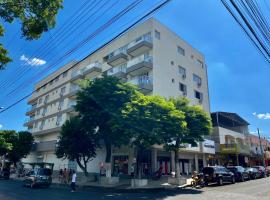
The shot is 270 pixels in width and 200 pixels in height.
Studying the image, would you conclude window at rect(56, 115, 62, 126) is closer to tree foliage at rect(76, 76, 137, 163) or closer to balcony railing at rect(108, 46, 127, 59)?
balcony railing at rect(108, 46, 127, 59)

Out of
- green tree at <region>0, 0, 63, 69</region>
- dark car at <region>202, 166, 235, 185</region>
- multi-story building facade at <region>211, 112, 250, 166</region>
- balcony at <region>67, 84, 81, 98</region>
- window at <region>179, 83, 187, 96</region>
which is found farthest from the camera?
balcony at <region>67, 84, 81, 98</region>

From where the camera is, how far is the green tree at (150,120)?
21234 millimetres

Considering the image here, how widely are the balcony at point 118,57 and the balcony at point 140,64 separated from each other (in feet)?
8.72

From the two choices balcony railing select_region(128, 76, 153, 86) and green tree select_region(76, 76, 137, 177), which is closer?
green tree select_region(76, 76, 137, 177)

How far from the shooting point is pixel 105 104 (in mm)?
23859

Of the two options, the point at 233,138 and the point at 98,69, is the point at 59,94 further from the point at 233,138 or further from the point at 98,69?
the point at 233,138

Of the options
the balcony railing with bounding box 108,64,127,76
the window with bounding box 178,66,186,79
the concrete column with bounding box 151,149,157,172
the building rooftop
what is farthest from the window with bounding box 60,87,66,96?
the building rooftop

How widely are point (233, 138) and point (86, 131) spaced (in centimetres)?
2866

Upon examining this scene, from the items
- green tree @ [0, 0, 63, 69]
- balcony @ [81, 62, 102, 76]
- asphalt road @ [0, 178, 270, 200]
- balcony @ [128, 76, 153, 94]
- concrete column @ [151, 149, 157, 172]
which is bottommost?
asphalt road @ [0, 178, 270, 200]

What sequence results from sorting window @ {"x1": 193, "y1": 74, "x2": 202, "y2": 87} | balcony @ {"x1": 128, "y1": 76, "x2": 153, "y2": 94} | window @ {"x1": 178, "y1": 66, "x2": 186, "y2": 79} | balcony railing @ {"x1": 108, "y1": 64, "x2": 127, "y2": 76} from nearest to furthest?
balcony @ {"x1": 128, "y1": 76, "x2": 153, "y2": 94} → balcony railing @ {"x1": 108, "y1": 64, "x2": 127, "y2": 76} → window @ {"x1": 178, "y1": 66, "x2": 186, "y2": 79} → window @ {"x1": 193, "y1": 74, "x2": 202, "y2": 87}

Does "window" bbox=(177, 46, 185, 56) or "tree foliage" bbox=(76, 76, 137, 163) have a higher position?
"window" bbox=(177, 46, 185, 56)

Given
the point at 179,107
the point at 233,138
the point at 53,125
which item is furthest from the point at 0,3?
the point at 233,138

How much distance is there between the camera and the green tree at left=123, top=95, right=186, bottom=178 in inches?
836

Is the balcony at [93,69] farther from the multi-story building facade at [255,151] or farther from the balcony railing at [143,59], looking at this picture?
the multi-story building facade at [255,151]
